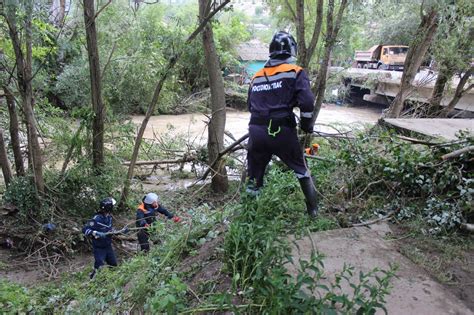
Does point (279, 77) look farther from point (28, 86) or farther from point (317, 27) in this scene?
point (317, 27)

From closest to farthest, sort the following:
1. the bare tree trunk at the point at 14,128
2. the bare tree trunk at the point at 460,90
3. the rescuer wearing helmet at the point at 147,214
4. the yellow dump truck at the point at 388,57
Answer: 1. the rescuer wearing helmet at the point at 147,214
2. the bare tree trunk at the point at 14,128
3. the bare tree trunk at the point at 460,90
4. the yellow dump truck at the point at 388,57

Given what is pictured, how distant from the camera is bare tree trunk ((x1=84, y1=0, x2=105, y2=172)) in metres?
6.61

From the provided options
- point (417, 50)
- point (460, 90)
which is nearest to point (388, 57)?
point (460, 90)

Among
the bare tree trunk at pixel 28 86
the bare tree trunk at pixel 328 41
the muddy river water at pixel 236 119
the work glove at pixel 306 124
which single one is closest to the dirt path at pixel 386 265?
the work glove at pixel 306 124

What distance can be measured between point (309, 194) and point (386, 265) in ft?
3.60

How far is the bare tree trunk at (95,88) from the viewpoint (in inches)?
260

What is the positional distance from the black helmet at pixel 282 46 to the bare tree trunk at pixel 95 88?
13.6 ft

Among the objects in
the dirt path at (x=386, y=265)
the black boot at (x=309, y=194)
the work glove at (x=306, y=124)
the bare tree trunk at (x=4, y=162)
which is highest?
the work glove at (x=306, y=124)

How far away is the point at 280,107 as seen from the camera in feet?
12.4

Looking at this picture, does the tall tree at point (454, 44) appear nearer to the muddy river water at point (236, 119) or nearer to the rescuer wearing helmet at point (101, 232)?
the muddy river water at point (236, 119)

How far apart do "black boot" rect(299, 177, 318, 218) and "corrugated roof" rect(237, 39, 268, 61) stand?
1139 inches

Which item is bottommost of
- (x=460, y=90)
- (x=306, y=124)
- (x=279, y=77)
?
(x=460, y=90)

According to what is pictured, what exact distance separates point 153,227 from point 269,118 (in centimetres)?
157

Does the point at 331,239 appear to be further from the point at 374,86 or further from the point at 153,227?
the point at 374,86
